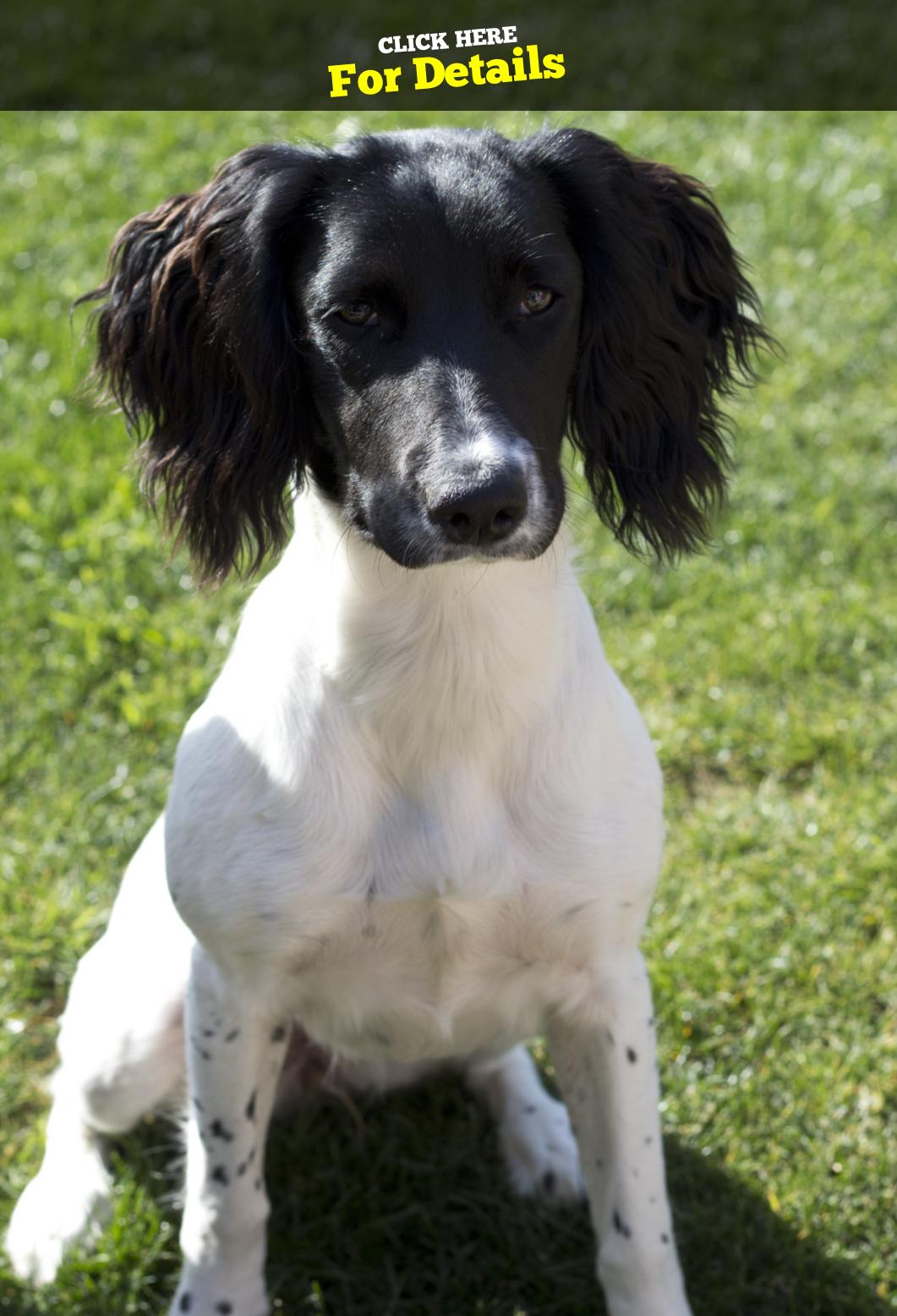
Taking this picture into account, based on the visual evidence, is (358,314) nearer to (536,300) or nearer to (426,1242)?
(536,300)

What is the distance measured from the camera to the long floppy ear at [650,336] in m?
2.39

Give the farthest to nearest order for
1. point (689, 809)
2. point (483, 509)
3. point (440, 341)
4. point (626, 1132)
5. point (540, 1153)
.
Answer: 1. point (689, 809)
2. point (540, 1153)
3. point (626, 1132)
4. point (440, 341)
5. point (483, 509)

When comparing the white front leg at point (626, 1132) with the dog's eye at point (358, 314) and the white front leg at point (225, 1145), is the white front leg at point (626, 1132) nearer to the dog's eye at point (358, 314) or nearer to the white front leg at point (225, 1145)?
the white front leg at point (225, 1145)

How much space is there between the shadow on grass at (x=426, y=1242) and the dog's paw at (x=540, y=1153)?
0.11 ft

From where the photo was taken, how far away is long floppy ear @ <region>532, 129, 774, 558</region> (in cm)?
239

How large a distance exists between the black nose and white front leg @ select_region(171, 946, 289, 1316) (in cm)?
90

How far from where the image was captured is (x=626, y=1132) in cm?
267

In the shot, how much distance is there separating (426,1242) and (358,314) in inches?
69.7

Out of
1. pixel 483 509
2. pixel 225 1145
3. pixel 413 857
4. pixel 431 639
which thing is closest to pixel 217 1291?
pixel 225 1145

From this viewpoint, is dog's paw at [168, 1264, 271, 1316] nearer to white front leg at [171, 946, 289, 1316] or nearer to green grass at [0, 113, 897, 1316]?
white front leg at [171, 946, 289, 1316]

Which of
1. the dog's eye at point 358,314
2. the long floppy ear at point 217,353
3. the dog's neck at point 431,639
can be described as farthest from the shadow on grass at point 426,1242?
the dog's eye at point 358,314

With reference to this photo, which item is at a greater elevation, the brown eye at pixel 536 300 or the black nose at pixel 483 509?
the brown eye at pixel 536 300
